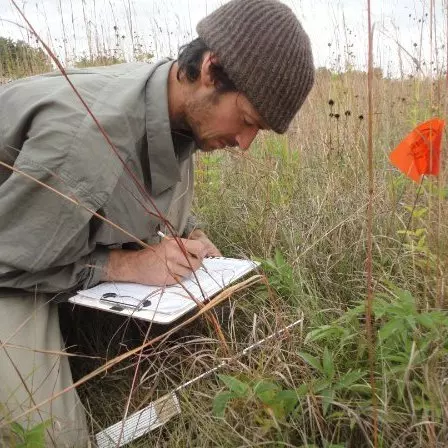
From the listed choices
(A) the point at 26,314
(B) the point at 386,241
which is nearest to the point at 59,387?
(A) the point at 26,314

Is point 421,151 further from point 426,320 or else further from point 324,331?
point 324,331

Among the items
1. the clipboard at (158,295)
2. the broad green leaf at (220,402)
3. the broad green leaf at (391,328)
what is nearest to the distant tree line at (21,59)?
the clipboard at (158,295)

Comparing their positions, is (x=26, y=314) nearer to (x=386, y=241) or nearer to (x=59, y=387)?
(x=59, y=387)

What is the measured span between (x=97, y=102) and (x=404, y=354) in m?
0.96

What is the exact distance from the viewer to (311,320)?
136cm

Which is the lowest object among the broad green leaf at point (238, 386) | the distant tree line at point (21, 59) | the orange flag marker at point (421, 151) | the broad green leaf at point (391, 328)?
the broad green leaf at point (238, 386)

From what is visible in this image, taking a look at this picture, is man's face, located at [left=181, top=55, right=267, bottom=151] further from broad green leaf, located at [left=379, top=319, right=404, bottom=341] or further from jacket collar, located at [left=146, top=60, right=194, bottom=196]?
broad green leaf, located at [left=379, top=319, right=404, bottom=341]

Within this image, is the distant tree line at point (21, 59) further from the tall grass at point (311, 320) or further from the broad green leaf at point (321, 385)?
the broad green leaf at point (321, 385)

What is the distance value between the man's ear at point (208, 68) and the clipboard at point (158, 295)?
0.49m

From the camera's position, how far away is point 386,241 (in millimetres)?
1693

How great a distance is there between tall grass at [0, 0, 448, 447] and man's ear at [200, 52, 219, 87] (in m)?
0.55

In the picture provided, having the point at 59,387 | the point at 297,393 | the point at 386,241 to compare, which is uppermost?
the point at 386,241

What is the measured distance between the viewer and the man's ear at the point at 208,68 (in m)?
1.36

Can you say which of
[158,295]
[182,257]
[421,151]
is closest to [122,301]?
[158,295]
